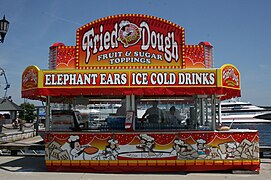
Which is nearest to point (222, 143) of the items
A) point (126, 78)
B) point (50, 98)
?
point (126, 78)

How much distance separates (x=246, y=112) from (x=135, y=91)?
68697mm

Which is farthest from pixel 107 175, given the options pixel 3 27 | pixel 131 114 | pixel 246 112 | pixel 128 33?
pixel 246 112

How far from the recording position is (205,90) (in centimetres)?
869

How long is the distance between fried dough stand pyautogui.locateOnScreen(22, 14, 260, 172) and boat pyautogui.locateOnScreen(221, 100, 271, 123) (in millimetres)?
62501

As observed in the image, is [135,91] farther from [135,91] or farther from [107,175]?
[107,175]

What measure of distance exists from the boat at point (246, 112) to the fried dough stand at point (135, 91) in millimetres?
62501

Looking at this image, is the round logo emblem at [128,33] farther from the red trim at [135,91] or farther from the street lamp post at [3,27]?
the street lamp post at [3,27]

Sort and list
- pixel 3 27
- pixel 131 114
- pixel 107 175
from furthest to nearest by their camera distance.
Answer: pixel 3 27, pixel 131 114, pixel 107 175

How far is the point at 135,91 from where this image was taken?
28.5 ft

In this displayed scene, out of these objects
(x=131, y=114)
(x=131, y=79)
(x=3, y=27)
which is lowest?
(x=131, y=114)

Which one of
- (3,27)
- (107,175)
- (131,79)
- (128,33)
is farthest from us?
(3,27)

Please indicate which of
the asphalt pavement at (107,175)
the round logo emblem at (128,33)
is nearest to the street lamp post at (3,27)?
the round logo emblem at (128,33)

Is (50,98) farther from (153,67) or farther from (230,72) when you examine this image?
(230,72)

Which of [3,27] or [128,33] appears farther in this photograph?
[3,27]
